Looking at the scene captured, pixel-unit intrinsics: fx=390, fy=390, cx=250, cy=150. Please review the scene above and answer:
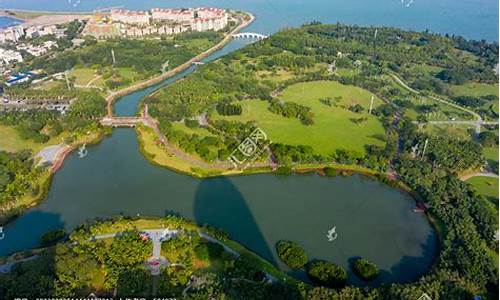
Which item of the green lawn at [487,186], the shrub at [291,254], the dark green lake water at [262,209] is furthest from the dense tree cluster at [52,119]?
the green lawn at [487,186]

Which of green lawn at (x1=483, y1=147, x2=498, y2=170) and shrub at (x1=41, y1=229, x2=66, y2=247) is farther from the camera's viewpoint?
green lawn at (x1=483, y1=147, x2=498, y2=170)

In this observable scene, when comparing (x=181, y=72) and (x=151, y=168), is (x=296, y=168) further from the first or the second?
(x=181, y=72)

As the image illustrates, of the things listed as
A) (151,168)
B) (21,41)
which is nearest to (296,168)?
(151,168)

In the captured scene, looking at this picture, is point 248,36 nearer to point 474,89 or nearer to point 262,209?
point 474,89

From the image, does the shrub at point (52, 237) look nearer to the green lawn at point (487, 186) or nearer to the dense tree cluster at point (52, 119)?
the dense tree cluster at point (52, 119)

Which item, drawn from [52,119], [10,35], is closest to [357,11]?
[10,35]

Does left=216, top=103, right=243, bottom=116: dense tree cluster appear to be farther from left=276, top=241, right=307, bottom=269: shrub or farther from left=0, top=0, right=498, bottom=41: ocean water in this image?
left=0, top=0, right=498, bottom=41: ocean water

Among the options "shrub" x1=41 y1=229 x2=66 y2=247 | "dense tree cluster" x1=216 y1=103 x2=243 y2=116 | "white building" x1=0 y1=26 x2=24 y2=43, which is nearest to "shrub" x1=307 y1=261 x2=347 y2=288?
"shrub" x1=41 y1=229 x2=66 y2=247
